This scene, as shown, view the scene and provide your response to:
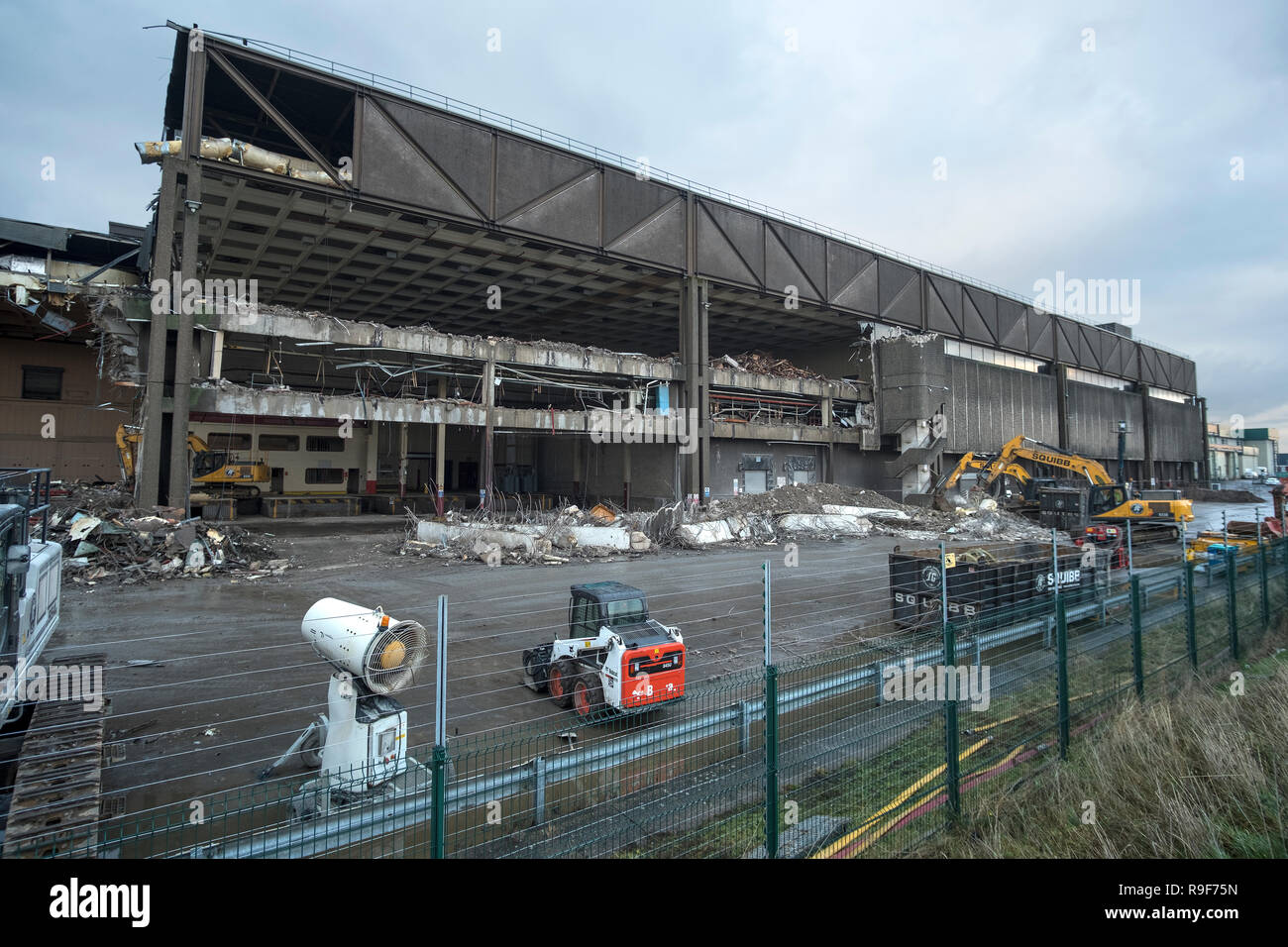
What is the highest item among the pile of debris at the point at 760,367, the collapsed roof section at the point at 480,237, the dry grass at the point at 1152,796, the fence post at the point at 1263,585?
the collapsed roof section at the point at 480,237

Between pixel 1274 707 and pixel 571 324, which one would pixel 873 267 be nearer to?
pixel 571 324

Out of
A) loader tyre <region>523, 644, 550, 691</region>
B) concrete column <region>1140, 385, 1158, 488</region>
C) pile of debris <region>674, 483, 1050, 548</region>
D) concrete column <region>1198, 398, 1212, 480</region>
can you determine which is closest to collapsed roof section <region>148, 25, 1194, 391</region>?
pile of debris <region>674, 483, 1050, 548</region>

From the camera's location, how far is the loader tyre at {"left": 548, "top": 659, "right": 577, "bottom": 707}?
741 cm

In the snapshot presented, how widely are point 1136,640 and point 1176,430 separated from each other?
215ft

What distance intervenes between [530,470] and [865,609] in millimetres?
33138

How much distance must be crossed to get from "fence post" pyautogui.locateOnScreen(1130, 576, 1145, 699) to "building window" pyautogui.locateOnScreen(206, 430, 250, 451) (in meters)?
39.5

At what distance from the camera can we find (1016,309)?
42594 mm

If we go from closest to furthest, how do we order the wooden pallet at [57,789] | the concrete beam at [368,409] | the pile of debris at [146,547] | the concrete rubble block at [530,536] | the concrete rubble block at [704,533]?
the wooden pallet at [57,789], the pile of debris at [146,547], the concrete rubble block at [530,536], the concrete beam at [368,409], the concrete rubble block at [704,533]

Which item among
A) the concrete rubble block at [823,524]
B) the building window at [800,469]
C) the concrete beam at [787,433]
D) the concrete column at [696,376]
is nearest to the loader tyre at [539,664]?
the concrete rubble block at [823,524]

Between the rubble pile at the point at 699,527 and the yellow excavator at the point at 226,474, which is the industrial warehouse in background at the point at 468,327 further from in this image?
the rubble pile at the point at 699,527

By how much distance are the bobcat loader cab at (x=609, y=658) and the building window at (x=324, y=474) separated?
3526 cm

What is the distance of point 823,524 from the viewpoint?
25859mm

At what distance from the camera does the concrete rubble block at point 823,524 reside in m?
25.6

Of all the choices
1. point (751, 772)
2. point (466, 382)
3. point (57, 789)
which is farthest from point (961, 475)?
point (57, 789)
